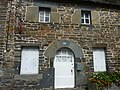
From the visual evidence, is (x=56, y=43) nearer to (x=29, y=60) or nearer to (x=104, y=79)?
(x=29, y=60)

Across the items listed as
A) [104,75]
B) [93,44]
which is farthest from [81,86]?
[93,44]

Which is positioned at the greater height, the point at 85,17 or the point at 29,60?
the point at 85,17

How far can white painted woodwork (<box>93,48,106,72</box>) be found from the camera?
8742mm

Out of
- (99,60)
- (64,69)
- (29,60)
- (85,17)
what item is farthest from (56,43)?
(99,60)

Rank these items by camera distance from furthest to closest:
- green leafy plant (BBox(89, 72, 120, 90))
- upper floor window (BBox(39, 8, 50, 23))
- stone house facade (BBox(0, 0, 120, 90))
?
upper floor window (BBox(39, 8, 50, 23)), stone house facade (BBox(0, 0, 120, 90)), green leafy plant (BBox(89, 72, 120, 90))

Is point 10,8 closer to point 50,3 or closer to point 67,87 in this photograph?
point 50,3

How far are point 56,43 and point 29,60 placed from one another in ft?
5.30

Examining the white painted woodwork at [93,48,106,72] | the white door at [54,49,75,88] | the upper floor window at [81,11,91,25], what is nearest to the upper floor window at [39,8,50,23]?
the white door at [54,49,75,88]

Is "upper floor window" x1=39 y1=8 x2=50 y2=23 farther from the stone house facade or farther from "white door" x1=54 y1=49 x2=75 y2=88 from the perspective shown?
"white door" x1=54 y1=49 x2=75 y2=88

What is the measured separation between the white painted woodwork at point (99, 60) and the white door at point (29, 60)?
3.16m

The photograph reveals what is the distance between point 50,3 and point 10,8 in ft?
6.91

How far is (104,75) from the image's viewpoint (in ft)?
26.5

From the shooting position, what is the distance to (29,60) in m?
7.98

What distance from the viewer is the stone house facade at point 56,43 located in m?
7.69
